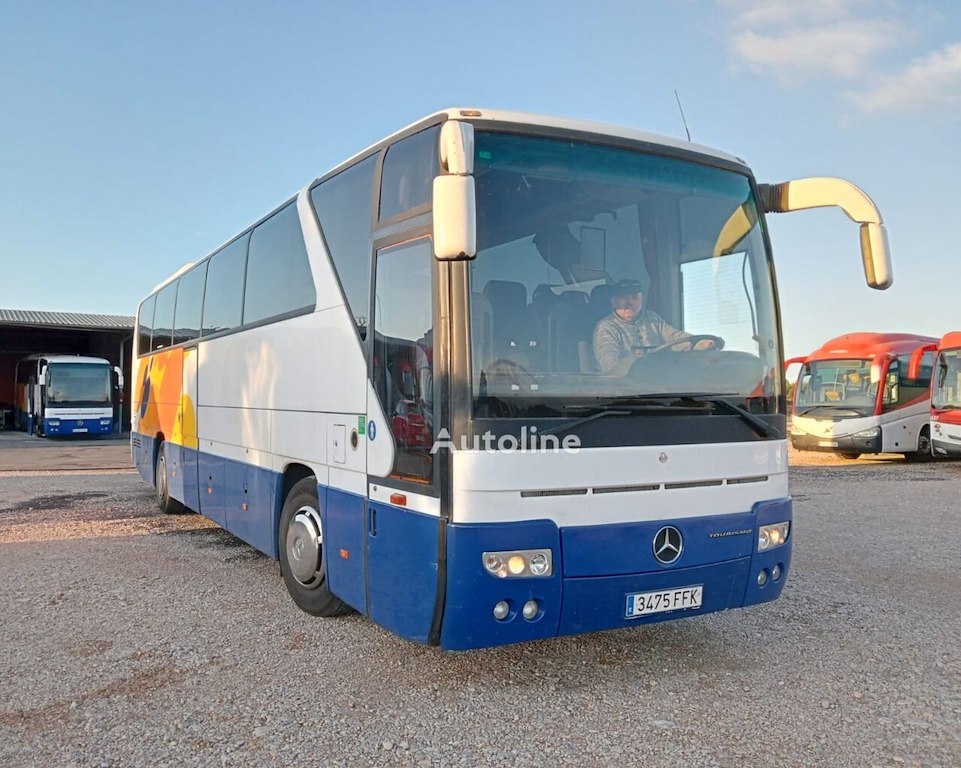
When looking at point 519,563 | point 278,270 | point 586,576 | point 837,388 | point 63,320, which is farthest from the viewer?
point 63,320

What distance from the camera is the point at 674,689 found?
14.4 ft

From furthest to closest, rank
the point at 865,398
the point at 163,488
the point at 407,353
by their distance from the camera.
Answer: the point at 865,398 → the point at 163,488 → the point at 407,353

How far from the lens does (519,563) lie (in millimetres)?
3988

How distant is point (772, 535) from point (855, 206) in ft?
6.45

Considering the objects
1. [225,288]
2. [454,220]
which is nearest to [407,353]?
[454,220]

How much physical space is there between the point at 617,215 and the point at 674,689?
101 inches

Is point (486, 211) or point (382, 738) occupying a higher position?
point (486, 211)

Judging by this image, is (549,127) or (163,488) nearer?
(549,127)

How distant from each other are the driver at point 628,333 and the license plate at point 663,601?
1149mm

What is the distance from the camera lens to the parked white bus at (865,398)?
19703mm

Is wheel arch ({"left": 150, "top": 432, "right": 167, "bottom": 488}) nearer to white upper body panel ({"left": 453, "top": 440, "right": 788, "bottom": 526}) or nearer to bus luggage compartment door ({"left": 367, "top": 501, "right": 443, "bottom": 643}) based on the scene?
bus luggage compartment door ({"left": 367, "top": 501, "right": 443, "bottom": 643})

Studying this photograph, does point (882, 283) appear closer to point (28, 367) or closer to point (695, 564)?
point (695, 564)

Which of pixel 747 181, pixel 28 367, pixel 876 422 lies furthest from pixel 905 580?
pixel 28 367

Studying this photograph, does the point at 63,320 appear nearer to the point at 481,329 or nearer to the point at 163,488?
the point at 163,488
